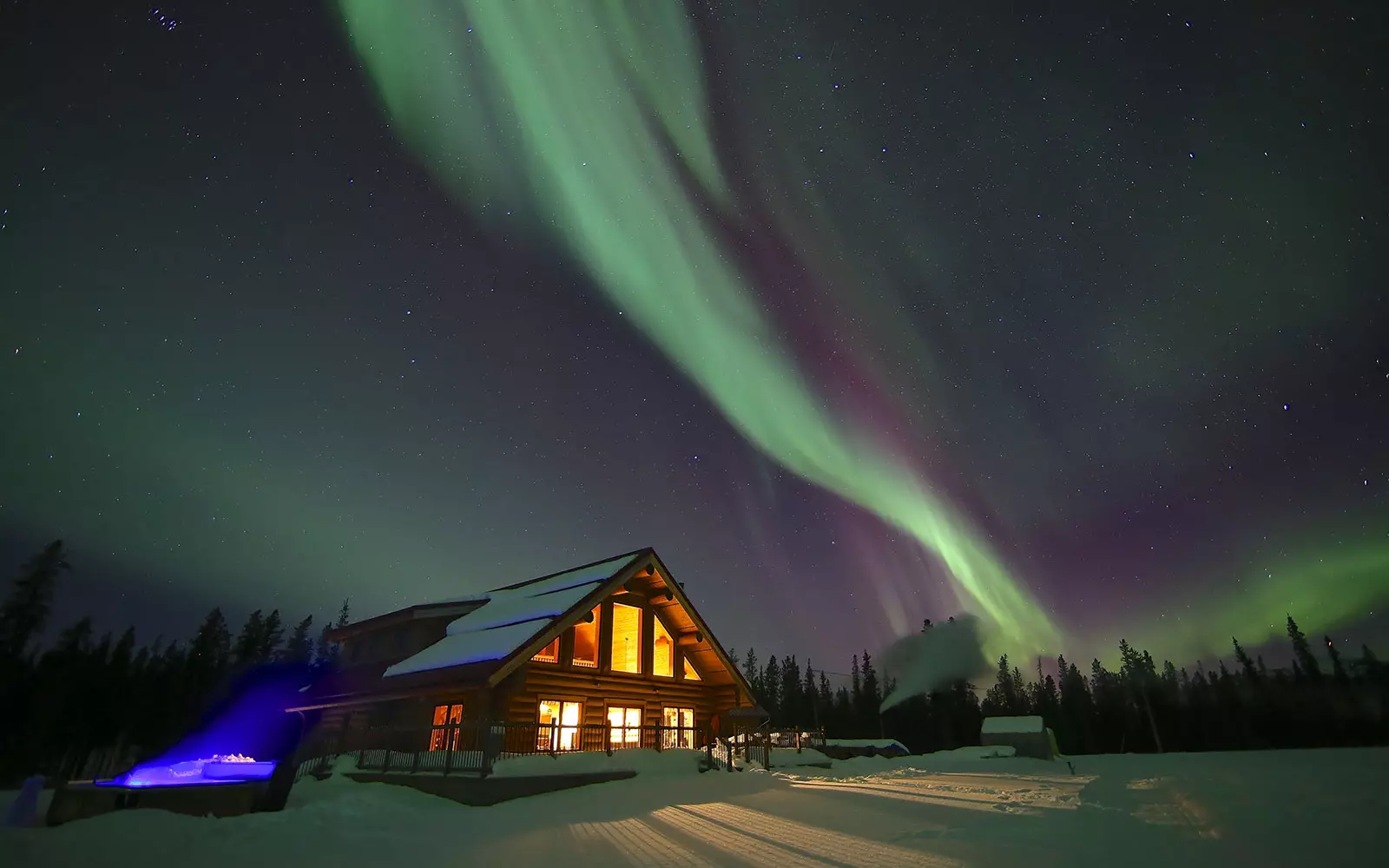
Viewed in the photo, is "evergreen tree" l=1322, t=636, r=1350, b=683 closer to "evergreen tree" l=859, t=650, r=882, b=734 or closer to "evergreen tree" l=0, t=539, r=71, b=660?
"evergreen tree" l=859, t=650, r=882, b=734

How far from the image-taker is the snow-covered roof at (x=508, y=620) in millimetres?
20531

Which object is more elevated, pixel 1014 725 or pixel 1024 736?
pixel 1014 725

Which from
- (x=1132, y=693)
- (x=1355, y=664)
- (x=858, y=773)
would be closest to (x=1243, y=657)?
(x=1355, y=664)

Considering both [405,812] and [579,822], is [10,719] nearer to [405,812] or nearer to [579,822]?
[405,812]

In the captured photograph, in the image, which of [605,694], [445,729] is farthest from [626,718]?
[445,729]

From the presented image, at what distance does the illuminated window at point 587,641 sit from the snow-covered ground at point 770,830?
6602mm

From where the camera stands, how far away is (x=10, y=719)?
1833 inches

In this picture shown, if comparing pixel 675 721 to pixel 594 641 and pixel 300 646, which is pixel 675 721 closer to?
pixel 594 641

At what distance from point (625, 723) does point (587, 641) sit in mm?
3691

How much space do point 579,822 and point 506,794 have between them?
Result: 4.18m

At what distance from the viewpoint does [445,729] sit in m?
17.3

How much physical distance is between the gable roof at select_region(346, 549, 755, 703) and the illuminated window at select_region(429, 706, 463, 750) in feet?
5.11

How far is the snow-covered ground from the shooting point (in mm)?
8383

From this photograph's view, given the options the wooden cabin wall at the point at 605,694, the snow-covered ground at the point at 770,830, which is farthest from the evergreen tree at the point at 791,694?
the snow-covered ground at the point at 770,830
